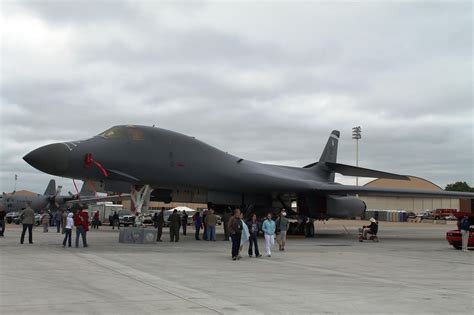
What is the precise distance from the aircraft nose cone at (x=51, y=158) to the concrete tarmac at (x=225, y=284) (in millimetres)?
2569

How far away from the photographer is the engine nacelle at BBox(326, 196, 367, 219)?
2347cm

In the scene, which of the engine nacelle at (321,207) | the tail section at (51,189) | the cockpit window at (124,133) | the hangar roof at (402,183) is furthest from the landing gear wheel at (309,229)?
the hangar roof at (402,183)

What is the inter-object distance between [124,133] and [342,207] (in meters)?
11.8

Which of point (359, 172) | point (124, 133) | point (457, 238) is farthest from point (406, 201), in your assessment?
point (124, 133)

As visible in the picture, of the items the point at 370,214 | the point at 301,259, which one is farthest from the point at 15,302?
the point at 370,214

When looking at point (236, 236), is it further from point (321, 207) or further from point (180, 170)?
point (321, 207)

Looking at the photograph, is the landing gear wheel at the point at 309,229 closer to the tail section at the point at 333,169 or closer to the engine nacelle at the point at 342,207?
the engine nacelle at the point at 342,207

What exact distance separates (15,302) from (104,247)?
911 centimetres

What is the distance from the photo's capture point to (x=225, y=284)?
8.35 metres

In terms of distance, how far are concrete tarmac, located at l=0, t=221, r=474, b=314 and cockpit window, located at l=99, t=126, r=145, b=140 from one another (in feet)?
15.0

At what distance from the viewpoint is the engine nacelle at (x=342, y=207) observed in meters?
23.5

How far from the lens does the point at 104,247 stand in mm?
15344

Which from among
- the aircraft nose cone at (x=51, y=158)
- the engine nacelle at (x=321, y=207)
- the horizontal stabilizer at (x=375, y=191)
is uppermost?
the aircraft nose cone at (x=51, y=158)

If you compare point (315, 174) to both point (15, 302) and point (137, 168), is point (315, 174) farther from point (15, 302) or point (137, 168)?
point (15, 302)
